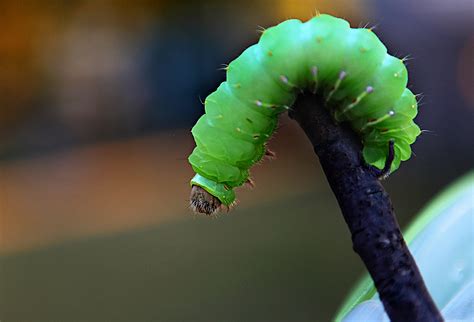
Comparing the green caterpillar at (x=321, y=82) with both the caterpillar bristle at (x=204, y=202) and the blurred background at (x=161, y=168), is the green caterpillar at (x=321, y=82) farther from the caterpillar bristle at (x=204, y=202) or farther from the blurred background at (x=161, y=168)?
the blurred background at (x=161, y=168)

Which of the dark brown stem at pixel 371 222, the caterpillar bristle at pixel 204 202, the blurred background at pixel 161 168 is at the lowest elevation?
the blurred background at pixel 161 168

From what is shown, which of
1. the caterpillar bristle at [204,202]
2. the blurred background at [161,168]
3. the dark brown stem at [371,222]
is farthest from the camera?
the blurred background at [161,168]

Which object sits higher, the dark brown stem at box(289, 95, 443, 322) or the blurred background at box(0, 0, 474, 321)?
the dark brown stem at box(289, 95, 443, 322)

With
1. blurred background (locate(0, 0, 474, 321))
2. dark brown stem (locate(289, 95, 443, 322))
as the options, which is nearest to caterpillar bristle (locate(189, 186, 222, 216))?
dark brown stem (locate(289, 95, 443, 322))

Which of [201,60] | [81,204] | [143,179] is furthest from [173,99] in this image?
[81,204]

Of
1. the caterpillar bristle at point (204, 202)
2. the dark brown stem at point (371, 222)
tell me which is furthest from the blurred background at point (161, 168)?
the dark brown stem at point (371, 222)

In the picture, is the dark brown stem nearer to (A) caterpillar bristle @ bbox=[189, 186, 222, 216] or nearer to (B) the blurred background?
(A) caterpillar bristle @ bbox=[189, 186, 222, 216]

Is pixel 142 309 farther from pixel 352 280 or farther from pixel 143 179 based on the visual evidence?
pixel 143 179

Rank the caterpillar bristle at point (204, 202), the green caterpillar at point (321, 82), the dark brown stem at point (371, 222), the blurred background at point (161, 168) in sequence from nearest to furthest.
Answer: the dark brown stem at point (371, 222) → the green caterpillar at point (321, 82) → the caterpillar bristle at point (204, 202) → the blurred background at point (161, 168)
